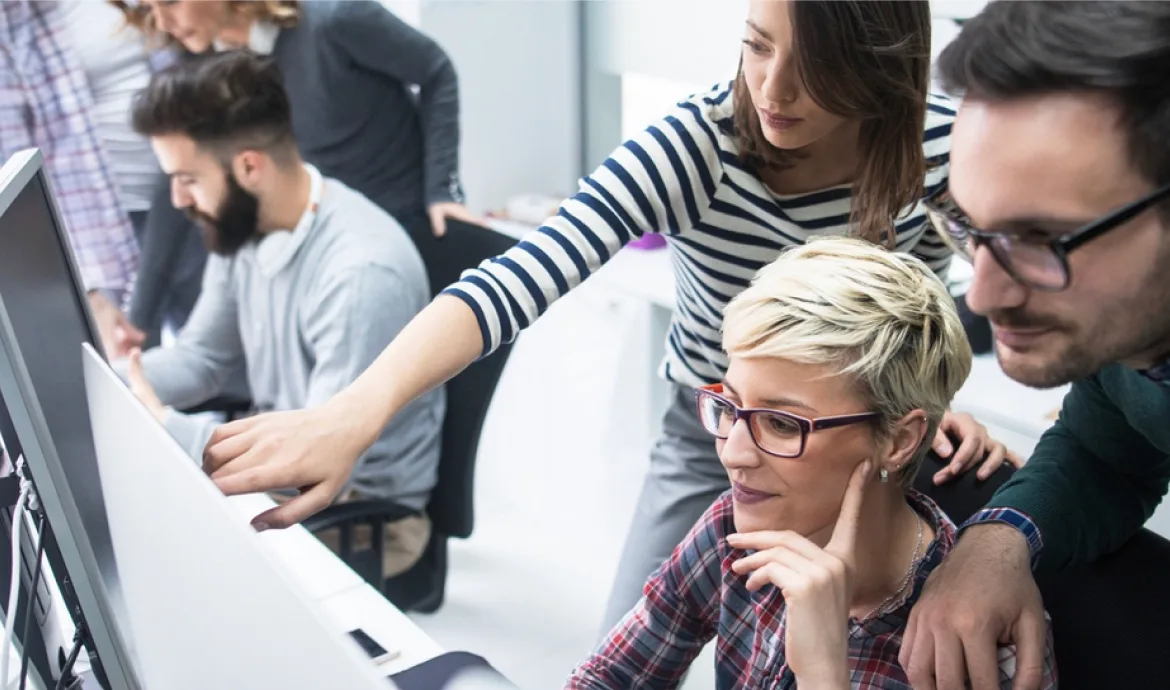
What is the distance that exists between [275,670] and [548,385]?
2484 mm

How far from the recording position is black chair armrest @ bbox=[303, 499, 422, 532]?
175 cm

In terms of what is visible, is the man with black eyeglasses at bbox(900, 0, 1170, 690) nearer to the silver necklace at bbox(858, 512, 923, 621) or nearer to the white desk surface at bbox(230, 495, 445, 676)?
the silver necklace at bbox(858, 512, 923, 621)

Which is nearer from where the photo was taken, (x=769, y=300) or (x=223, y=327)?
(x=769, y=300)

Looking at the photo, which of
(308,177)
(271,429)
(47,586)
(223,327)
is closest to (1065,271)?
(271,429)

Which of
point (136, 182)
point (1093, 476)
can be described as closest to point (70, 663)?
point (1093, 476)

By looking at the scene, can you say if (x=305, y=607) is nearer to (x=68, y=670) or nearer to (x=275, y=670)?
(x=275, y=670)

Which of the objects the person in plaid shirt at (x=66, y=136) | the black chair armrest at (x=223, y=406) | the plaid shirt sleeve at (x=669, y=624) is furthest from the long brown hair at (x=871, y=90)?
the person in plaid shirt at (x=66, y=136)

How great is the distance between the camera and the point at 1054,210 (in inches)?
29.4

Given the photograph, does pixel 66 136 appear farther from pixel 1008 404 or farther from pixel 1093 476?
pixel 1093 476

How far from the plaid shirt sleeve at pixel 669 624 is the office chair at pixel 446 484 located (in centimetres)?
64

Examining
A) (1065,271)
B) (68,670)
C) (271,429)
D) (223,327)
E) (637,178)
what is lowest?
(223,327)

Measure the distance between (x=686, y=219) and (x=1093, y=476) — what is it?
499 millimetres

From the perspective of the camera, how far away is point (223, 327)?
2.28 m

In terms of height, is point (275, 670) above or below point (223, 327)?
above
